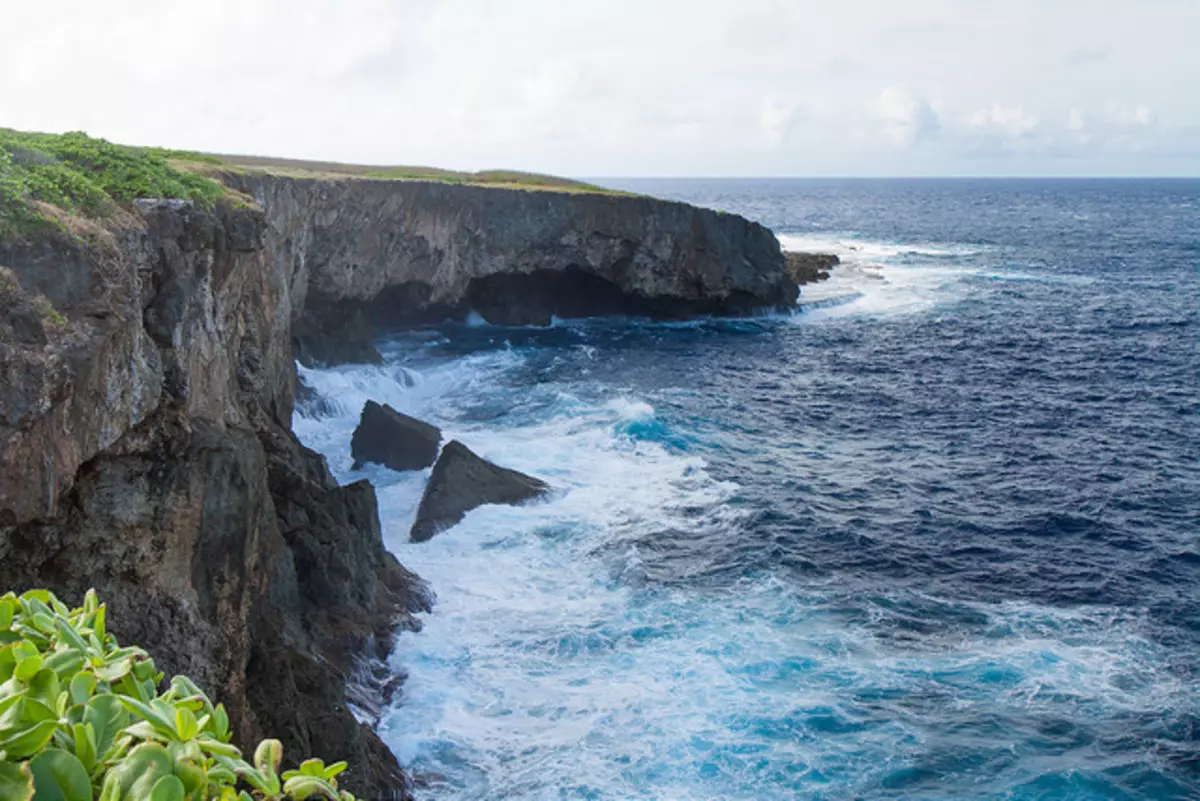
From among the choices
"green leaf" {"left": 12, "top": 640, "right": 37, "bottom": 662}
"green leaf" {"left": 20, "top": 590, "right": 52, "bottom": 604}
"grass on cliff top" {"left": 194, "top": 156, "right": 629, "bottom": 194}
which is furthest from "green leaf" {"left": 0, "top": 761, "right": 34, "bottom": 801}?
"grass on cliff top" {"left": 194, "top": 156, "right": 629, "bottom": 194}

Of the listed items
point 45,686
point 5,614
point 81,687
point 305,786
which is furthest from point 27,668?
point 305,786

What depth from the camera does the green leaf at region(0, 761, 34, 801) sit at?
307 cm

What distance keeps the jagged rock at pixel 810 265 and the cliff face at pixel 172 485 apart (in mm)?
58574

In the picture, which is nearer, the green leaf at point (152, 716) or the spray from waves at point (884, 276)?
the green leaf at point (152, 716)

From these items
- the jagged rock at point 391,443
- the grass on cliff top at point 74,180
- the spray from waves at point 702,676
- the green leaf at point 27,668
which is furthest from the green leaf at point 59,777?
the jagged rock at point 391,443

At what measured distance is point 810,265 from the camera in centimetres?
7806

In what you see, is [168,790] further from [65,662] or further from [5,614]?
[5,614]

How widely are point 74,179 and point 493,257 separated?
39.6 metres

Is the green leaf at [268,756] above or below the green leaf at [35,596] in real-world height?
below

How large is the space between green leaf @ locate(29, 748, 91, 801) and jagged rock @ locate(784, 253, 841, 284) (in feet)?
232

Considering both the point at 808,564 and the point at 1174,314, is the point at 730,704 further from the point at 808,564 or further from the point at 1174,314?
the point at 1174,314

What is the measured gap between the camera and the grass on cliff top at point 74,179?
11156 mm

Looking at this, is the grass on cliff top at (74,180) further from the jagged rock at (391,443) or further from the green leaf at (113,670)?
the jagged rock at (391,443)

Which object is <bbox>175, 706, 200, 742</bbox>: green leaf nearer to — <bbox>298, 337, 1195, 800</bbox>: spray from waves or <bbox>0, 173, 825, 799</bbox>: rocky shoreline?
<bbox>0, 173, 825, 799</bbox>: rocky shoreline
